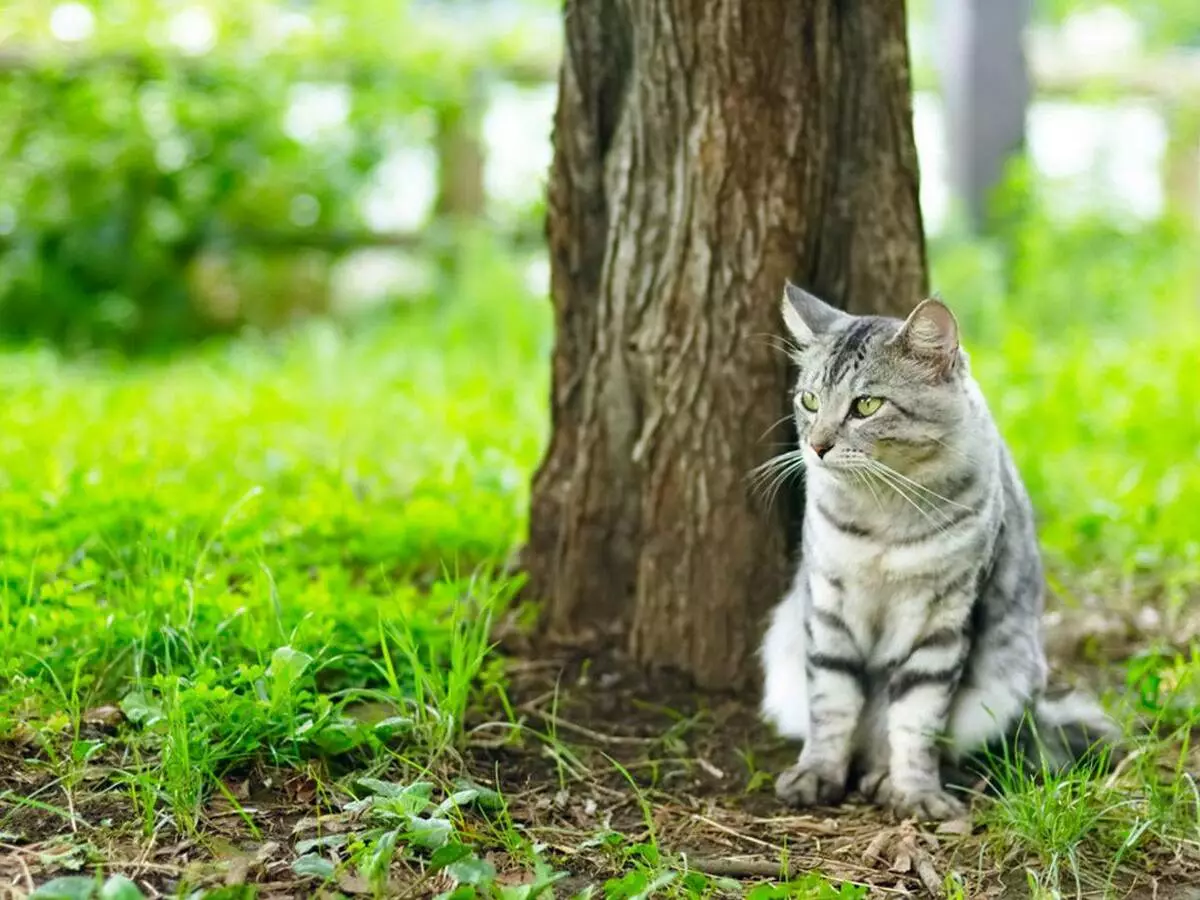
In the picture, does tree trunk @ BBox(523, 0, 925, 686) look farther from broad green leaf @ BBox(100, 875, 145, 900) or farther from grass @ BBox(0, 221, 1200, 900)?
broad green leaf @ BBox(100, 875, 145, 900)

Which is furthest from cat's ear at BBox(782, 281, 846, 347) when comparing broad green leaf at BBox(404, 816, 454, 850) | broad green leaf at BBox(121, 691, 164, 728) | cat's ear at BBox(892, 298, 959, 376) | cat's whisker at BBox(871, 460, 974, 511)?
broad green leaf at BBox(121, 691, 164, 728)

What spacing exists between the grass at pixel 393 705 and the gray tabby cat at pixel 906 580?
0.49 ft

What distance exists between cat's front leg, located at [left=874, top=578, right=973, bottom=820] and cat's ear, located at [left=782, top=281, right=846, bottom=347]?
60cm

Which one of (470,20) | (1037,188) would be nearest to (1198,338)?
(1037,188)

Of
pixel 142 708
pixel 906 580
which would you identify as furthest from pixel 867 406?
pixel 142 708

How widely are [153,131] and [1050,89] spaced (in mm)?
5258

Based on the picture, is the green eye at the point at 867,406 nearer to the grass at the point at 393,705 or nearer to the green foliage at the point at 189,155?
the grass at the point at 393,705

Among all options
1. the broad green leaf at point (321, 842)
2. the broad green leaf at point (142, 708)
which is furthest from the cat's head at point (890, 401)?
the broad green leaf at point (142, 708)

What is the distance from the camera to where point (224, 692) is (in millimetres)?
2518

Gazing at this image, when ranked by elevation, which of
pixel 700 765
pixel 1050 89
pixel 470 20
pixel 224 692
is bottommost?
pixel 700 765

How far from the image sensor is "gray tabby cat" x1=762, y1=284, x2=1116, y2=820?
274 cm

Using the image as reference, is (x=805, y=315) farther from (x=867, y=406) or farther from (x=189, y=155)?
(x=189, y=155)

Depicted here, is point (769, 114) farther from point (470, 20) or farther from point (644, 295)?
point (470, 20)

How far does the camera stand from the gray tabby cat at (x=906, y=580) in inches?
108
